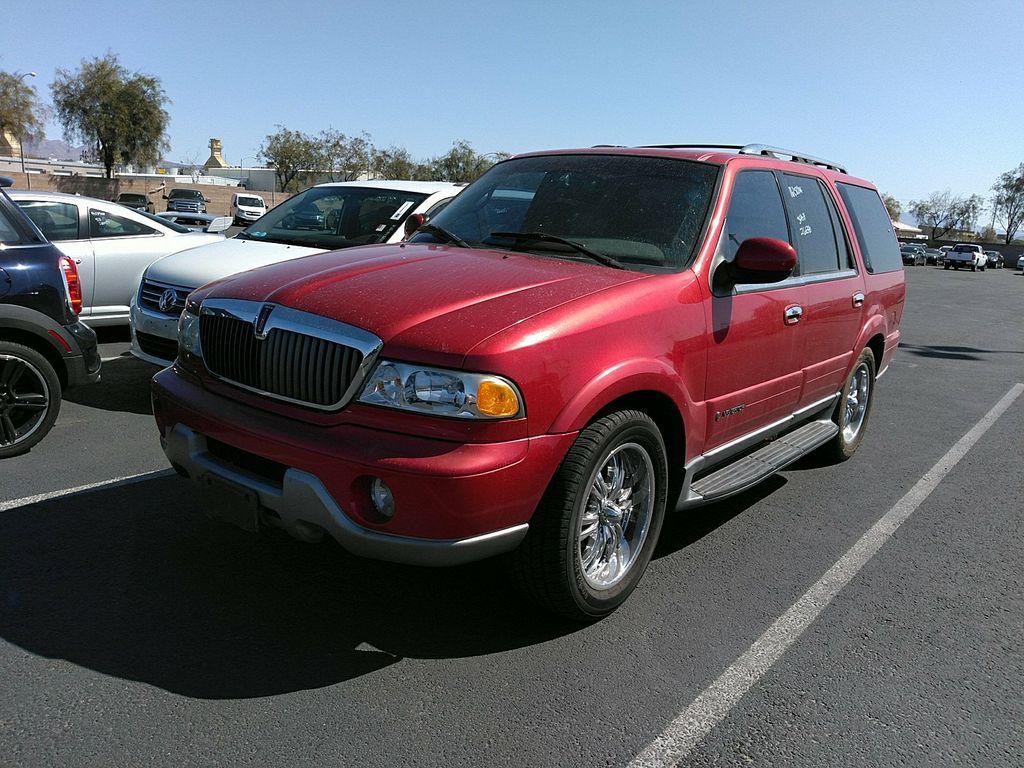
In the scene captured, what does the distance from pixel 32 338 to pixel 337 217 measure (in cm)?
299

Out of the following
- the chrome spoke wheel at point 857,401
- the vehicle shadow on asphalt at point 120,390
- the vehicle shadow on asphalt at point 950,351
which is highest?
the chrome spoke wheel at point 857,401

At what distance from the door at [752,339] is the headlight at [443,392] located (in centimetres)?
132

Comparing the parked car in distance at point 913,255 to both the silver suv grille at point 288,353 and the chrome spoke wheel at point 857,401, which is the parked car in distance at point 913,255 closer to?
the chrome spoke wheel at point 857,401

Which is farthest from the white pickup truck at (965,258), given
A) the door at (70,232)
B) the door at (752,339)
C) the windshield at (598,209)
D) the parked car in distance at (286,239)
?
the windshield at (598,209)

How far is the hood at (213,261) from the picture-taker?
6.37 meters

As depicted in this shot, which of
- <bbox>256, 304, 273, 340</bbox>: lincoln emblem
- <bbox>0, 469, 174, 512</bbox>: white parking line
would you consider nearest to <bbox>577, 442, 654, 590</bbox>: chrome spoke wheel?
<bbox>256, 304, 273, 340</bbox>: lincoln emblem

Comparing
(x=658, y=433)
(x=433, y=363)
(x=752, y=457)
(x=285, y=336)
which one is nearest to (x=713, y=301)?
(x=658, y=433)

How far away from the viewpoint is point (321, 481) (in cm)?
295

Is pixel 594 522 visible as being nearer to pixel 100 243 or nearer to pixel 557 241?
pixel 557 241

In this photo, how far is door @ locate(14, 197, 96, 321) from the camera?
7.85 meters

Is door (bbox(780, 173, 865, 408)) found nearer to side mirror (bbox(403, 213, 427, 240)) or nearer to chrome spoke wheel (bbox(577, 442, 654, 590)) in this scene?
chrome spoke wheel (bbox(577, 442, 654, 590))

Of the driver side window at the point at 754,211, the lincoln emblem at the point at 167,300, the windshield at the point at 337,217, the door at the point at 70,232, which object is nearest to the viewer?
the driver side window at the point at 754,211

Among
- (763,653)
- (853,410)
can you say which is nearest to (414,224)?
(763,653)

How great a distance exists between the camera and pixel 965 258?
185ft
